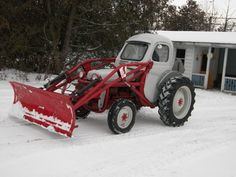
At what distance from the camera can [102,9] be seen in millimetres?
15844

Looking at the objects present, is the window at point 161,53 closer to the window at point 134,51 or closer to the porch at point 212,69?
the window at point 134,51

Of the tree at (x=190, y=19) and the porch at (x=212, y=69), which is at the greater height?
the tree at (x=190, y=19)

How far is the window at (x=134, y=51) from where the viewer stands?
328 inches

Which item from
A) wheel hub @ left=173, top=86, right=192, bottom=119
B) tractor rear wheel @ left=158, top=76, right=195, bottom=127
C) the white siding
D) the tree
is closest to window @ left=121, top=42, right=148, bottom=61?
tractor rear wheel @ left=158, top=76, right=195, bottom=127

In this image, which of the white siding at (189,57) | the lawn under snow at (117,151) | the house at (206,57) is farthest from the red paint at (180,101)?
the white siding at (189,57)

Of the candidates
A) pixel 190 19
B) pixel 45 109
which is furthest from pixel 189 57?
pixel 190 19

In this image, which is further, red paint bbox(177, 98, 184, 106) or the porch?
the porch

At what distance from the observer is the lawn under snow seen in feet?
17.2

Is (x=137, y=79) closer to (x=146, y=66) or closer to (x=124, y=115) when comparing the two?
(x=146, y=66)

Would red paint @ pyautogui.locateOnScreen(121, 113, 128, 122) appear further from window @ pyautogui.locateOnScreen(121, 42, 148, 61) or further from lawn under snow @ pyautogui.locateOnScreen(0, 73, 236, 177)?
window @ pyautogui.locateOnScreen(121, 42, 148, 61)

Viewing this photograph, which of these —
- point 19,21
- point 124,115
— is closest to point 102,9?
point 19,21

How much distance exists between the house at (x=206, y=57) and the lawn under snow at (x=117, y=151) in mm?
10787

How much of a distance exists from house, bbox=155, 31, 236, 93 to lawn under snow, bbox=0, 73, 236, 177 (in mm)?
10787

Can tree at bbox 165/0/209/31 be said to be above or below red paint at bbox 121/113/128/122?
above
